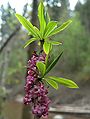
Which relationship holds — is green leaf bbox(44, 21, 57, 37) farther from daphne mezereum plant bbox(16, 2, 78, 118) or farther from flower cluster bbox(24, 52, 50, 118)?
Answer: flower cluster bbox(24, 52, 50, 118)

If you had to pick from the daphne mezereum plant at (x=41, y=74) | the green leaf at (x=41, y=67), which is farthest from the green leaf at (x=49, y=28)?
the green leaf at (x=41, y=67)

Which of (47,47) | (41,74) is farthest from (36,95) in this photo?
(47,47)

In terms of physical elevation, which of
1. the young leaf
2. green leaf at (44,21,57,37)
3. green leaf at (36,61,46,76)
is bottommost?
green leaf at (36,61,46,76)

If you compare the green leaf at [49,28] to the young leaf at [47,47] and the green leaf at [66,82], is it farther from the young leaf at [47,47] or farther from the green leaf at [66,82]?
the green leaf at [66,82]

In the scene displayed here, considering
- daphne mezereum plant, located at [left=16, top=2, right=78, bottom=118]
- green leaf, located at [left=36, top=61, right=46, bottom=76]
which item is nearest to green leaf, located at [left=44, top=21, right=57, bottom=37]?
daphne mezereum plant, located at [left=16, top=2, right=78, bottom=118]

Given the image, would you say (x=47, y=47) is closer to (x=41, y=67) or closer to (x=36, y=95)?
(x=41, y=67)

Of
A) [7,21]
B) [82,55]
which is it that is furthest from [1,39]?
[82,55]

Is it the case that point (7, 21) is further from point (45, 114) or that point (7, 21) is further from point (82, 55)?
point (82, 55)

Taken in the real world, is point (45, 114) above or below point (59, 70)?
below
